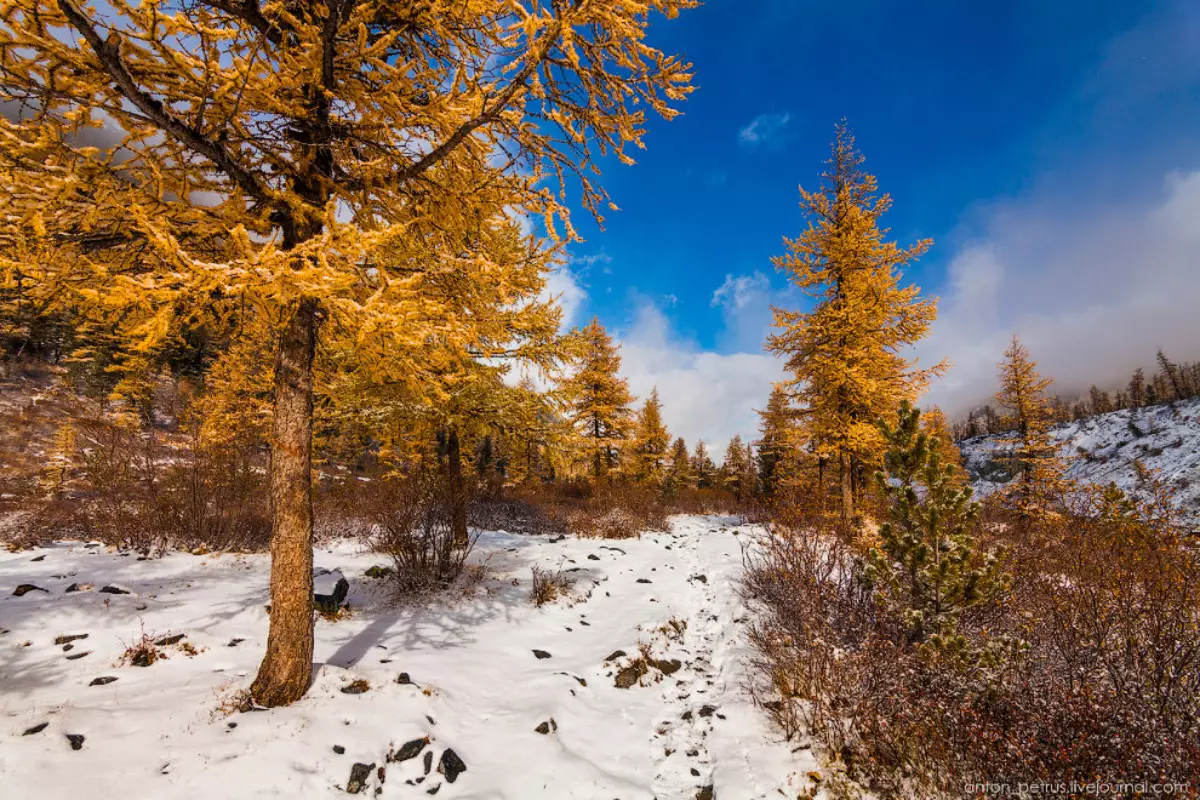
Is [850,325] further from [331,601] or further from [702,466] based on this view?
[702,466]

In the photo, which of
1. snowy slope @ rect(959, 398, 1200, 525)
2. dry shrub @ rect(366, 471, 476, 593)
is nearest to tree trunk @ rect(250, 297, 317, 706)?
dry shrub @ rect(366, 471, 476, 593)

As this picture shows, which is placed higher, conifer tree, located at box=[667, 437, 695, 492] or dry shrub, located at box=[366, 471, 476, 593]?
conifer tree, located at box=[667, 437, 695, 492]

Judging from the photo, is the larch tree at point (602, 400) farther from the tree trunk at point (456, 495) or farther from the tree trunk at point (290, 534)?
the tree trunk at point (290, 534)

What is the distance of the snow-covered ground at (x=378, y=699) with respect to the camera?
3.00 metres

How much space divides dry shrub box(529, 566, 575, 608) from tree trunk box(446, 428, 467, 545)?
1.55m

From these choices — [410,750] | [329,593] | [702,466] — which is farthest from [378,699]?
[702,466]

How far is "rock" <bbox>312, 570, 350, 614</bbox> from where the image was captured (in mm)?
5992

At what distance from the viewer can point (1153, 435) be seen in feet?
223

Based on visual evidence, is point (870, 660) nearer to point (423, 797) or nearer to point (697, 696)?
point (697, 696)

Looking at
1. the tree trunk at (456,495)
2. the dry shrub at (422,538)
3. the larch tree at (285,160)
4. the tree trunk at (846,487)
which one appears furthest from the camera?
the tree trunk at (846,487)

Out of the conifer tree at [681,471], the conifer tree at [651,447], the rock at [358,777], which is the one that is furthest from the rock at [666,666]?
the conifer tree at [681,471]

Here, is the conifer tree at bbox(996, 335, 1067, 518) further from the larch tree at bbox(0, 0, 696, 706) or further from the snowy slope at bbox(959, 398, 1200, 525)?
the snowy slope at bbox(959, 398, 1200, 525)

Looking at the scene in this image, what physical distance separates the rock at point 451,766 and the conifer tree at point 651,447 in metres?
23.2

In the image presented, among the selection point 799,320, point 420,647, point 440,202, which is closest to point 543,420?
point 420,647
